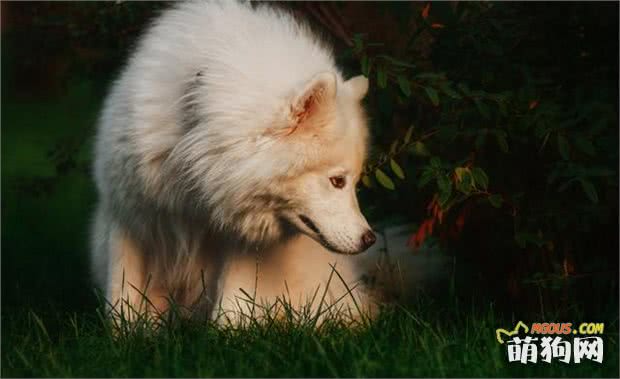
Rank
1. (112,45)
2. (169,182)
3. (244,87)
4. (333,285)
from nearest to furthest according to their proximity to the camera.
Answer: (244,87)
(169,182)
(333,285)
(112,45)

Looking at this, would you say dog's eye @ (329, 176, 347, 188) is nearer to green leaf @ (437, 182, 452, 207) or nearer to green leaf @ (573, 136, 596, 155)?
green leaf @ (437, 182, 452, 207)

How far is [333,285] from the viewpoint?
4.34 meters

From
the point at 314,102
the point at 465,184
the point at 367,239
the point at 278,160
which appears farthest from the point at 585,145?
the point at 278,160

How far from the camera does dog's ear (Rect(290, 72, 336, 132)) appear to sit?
3465mm

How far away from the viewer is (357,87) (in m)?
3.95

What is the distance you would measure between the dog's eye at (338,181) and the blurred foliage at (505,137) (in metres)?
0.18

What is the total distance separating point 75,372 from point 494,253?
2.20 metres

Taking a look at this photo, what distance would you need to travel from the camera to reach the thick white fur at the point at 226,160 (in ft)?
11.7

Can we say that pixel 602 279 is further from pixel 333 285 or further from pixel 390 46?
pixel 390 46

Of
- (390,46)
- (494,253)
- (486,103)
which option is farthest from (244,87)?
(390,46)

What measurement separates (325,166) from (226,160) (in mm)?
383

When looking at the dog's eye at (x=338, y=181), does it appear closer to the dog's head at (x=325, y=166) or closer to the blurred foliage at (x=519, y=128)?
the dog's head at (x=325, y=166)

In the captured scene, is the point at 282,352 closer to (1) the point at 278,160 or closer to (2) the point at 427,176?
(1) the point at 278,160

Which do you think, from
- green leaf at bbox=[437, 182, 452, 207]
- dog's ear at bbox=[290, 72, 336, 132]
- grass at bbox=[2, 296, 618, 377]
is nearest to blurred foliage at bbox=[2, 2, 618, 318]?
green leaf at bbox=[437, 182, 452, 207]
